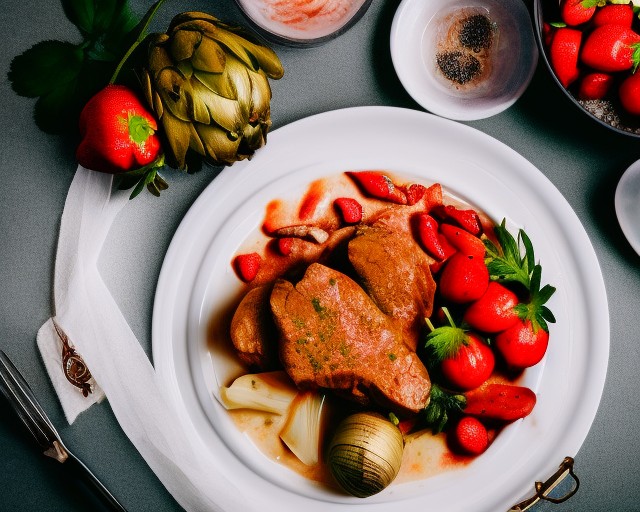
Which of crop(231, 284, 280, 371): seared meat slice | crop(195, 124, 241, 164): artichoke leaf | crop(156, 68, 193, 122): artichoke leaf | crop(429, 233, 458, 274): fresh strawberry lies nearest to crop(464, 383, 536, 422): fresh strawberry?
crop(429, 233, 458, 274): fresh strawberry

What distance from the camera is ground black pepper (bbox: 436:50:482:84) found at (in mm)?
1237

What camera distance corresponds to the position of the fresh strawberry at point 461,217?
1.19 meters

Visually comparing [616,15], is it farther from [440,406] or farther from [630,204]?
→ [440,406]

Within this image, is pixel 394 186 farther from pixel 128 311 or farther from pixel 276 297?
pixel 128 311

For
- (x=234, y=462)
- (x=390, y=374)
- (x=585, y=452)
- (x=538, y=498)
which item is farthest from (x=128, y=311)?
(x=585, y=452)

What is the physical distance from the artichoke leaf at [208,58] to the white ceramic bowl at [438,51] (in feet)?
1.25

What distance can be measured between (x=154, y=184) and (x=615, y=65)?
3.12 ft

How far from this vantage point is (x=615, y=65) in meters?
1.15

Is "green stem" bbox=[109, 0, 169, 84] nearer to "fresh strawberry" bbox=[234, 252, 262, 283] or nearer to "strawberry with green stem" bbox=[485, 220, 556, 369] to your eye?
"fresh strawberry" bbox=[234, 252, 262, 283]

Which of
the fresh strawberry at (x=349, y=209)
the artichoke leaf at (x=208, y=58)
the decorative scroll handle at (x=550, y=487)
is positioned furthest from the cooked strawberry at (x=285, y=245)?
the decorative scroll handle at (x=550, y=487)

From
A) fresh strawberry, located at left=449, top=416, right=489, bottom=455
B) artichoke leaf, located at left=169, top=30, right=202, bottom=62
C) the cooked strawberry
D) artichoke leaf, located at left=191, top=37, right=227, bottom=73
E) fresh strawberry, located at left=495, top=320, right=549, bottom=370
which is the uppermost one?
artichoke leaf, located at left=169, top=30, right=202, bottom=62

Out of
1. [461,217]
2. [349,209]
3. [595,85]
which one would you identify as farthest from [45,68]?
[595,85]

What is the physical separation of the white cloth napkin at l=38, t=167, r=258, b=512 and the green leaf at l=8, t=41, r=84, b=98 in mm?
179

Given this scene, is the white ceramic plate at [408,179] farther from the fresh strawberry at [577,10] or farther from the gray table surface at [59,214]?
the fresh strawberry at [577,10]
